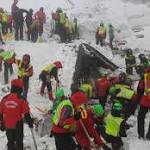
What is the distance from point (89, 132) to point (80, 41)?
47.1ft

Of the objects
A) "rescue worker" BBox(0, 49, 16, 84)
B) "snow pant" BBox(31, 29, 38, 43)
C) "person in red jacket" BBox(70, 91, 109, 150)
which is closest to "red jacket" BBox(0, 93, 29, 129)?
"person in red jacket" BBox(70, 91, 109, 150)

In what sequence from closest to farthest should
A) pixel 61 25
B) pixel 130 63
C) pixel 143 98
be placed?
pixel 143 98 < pixel 130 63 < pixel 61 25

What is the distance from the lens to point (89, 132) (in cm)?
1250

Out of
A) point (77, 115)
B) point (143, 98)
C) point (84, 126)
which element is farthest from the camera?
point (143, 98)

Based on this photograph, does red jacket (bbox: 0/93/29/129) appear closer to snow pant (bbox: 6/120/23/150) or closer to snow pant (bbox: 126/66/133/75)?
snow pant (bbox: 6/120/23/150)

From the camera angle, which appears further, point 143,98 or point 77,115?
point 143,98

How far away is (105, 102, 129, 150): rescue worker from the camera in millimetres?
12594

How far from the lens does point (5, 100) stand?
500 inches

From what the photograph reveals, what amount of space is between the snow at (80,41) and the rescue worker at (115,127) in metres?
0.71

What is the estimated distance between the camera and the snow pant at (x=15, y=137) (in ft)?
42.4

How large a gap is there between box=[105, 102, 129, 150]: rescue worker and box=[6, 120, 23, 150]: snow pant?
199cm

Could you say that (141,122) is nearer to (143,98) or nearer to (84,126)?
(143,98)

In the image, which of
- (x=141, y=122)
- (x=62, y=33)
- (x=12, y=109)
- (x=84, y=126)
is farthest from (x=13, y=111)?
(x=62, y=33)

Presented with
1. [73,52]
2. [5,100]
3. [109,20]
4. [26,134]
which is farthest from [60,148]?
[109,20]
